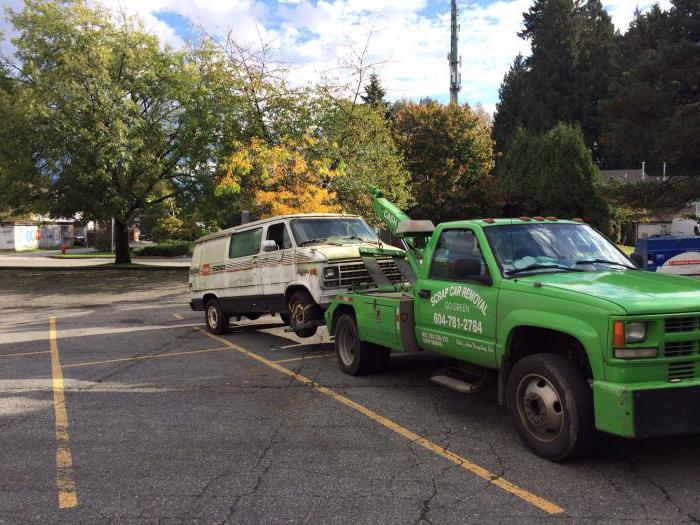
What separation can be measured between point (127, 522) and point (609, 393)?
3283 millimetres

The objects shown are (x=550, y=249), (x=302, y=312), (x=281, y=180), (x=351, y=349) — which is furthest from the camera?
(x=281, y=180)

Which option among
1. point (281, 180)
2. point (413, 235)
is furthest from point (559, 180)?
point (413, 235)

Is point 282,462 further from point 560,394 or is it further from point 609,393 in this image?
point 609,393

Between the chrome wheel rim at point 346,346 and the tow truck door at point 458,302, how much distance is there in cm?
161

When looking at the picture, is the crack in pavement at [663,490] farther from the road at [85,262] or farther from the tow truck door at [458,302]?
the road at [85,262]

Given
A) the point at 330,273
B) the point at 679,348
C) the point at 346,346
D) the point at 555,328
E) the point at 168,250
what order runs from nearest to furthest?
the point at 679,348 → the point at 555,328 → the point at 346,346 → the point at 330,273 → the point at 168,250

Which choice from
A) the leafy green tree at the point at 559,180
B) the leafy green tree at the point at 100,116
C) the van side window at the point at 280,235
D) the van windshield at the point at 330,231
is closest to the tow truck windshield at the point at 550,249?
the van windshield at the point at 330,231

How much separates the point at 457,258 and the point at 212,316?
7431mm

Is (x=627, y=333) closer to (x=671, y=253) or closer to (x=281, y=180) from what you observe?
(x=671, y=253)

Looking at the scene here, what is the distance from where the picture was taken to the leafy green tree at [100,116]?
23750mm

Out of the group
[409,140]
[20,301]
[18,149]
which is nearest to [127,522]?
[20,301]

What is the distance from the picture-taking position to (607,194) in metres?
27.5

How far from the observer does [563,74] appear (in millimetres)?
60594

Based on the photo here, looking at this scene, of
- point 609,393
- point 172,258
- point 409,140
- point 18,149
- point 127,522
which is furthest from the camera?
point 172,258
